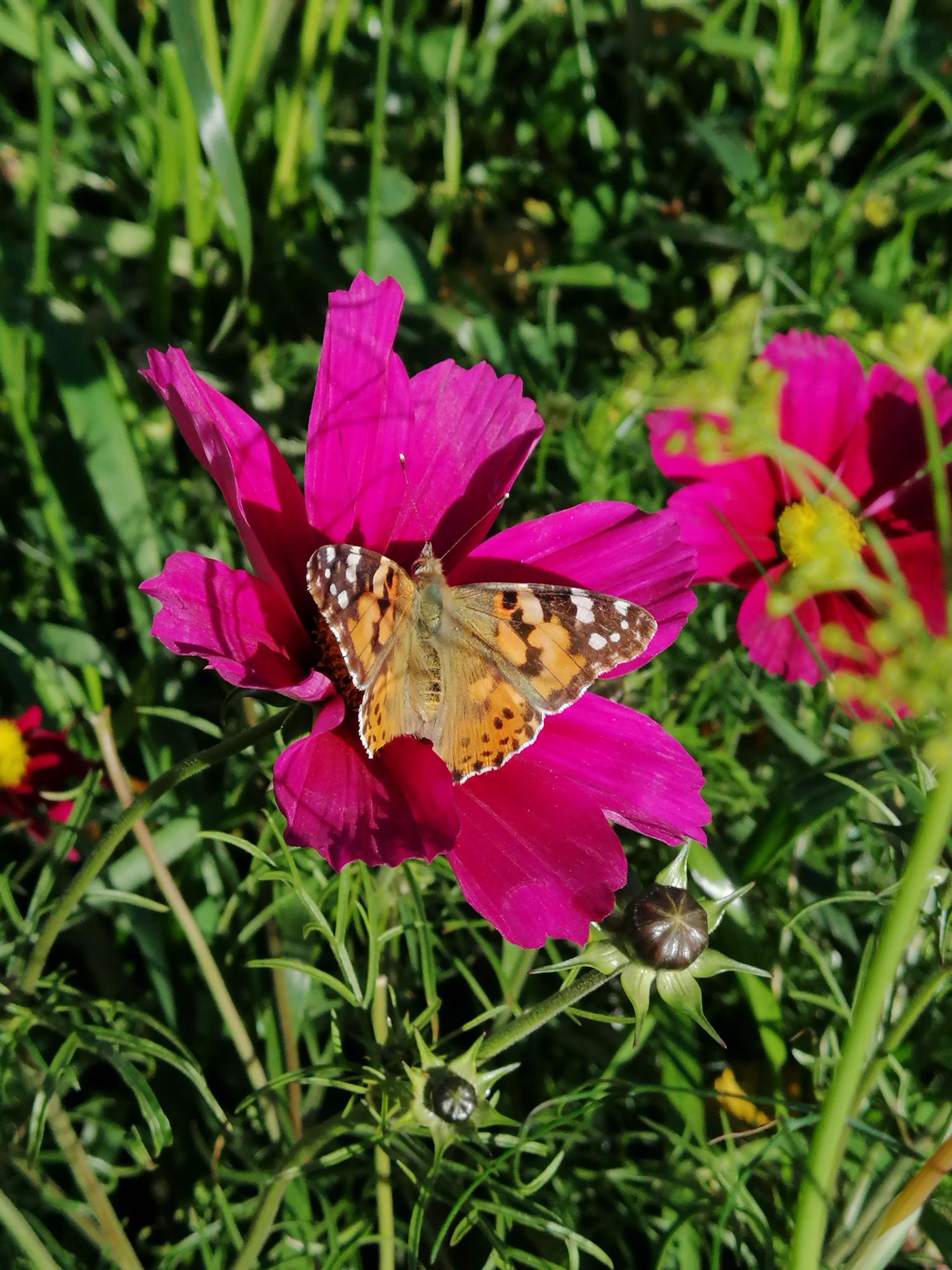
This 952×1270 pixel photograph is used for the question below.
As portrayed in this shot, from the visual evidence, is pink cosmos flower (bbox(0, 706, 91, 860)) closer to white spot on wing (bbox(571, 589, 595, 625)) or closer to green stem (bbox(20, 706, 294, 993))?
green stem (bbox(20, 706, 294, 993))

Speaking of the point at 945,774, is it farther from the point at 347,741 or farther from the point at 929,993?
the point at 347,741

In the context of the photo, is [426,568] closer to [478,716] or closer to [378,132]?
[478,716]

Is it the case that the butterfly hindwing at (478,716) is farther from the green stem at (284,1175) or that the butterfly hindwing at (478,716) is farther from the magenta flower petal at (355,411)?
the green stem at (284,1175)

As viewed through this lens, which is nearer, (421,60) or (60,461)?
(60,461)

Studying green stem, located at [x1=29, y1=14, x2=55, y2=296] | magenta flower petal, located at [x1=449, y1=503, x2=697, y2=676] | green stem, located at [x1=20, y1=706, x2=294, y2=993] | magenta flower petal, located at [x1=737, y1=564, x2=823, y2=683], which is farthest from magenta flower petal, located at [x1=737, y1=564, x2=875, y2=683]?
green stem, located at [x1=29, y1=14, x2=55, y2=296]

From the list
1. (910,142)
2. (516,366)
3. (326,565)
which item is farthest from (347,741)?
(910,142)

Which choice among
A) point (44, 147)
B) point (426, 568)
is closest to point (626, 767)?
point (426, 568)

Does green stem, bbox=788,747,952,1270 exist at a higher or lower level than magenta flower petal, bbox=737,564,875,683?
higher
